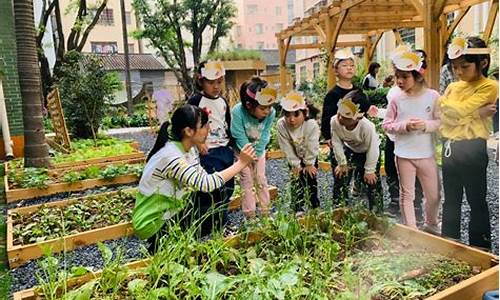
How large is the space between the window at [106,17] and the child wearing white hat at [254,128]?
94.5 inches

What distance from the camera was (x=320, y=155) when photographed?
83.8 inches

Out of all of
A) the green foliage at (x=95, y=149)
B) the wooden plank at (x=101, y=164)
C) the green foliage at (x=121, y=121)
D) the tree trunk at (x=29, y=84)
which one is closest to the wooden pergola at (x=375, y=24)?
the green foliage at (x=121, y=121)

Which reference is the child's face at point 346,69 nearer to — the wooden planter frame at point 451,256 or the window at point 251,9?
the window at point 251,9

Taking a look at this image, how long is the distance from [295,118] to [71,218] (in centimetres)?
161

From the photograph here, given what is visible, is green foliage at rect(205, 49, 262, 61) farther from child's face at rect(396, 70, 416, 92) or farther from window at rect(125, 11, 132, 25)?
window at rect(125, 11, 132, 25)

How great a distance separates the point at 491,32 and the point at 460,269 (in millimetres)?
782

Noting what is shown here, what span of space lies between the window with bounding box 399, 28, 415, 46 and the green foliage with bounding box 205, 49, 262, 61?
2.10 ft

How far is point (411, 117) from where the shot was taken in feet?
5.48

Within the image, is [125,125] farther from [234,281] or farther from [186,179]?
[234,281]

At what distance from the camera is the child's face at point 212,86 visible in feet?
5.65

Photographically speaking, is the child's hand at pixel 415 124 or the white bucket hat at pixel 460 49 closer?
the white bucket hat at pixel 460 49

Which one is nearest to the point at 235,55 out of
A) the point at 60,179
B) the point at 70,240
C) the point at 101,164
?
the point at 70,240

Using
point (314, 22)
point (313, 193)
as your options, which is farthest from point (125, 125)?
point (313, 193)

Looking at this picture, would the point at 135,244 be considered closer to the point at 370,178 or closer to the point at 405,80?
the point at 370,178
